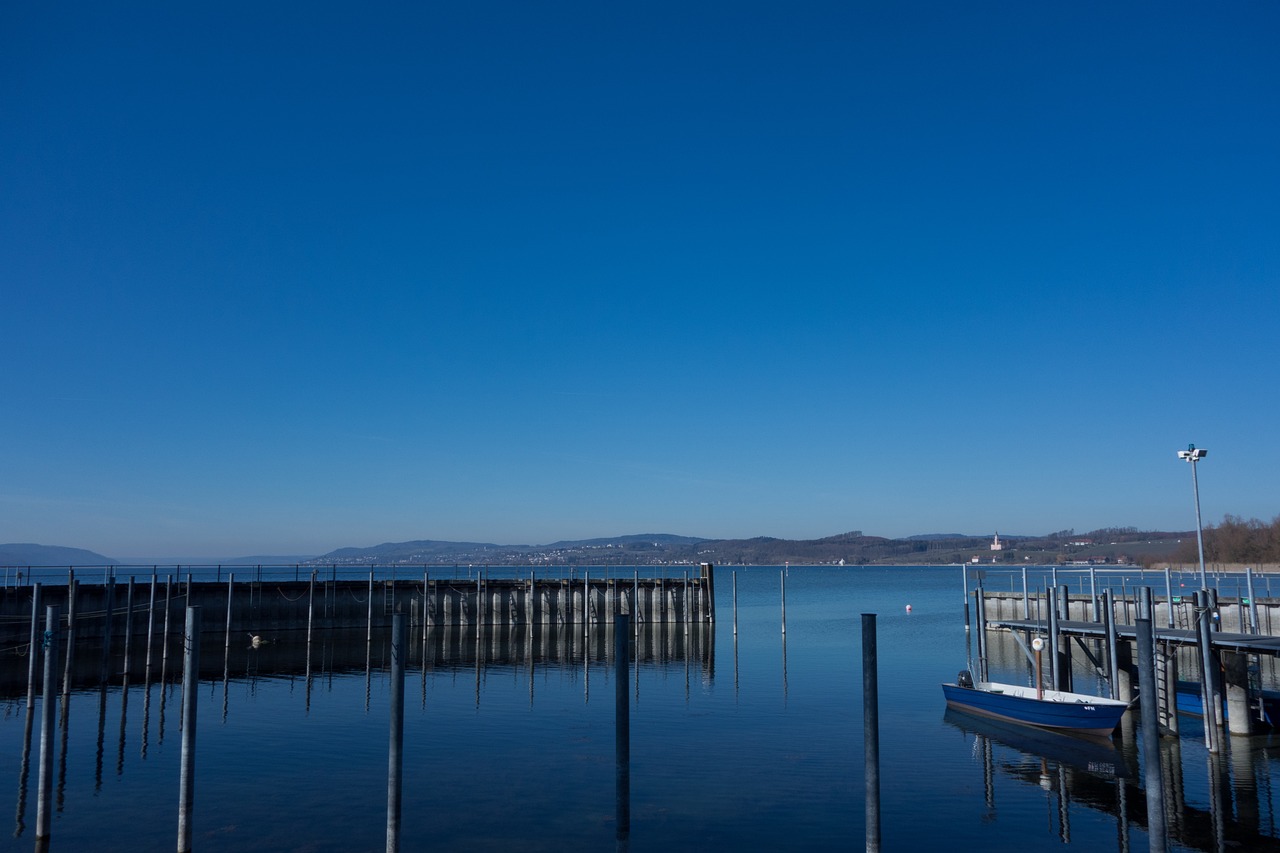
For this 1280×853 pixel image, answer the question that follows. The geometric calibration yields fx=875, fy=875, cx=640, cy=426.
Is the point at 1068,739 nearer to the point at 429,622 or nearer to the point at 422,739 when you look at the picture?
the point at 422,739

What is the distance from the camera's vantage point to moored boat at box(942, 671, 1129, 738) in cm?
2969

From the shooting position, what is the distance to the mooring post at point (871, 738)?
1579 cm

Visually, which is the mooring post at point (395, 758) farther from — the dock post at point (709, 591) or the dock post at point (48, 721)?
the dock post at point (709, 591)

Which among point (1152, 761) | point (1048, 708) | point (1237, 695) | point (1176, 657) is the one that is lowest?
point (1048, 708)

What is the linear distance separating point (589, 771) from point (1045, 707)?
16.4m

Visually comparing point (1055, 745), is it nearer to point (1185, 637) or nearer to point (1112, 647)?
point (1112, 647)

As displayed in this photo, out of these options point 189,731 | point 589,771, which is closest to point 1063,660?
point 589,771

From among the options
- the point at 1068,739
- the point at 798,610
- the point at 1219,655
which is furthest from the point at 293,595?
the point at 798,610

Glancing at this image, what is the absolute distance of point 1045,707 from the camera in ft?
102

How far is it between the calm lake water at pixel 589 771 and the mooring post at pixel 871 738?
525 centimetres

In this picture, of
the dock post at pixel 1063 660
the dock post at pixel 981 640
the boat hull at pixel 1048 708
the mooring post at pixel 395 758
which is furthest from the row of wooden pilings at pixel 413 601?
the mooring post at pixel 395 758

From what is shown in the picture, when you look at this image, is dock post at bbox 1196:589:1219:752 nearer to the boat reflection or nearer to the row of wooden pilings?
the boat reflection

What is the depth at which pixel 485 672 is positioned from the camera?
48.8 metres

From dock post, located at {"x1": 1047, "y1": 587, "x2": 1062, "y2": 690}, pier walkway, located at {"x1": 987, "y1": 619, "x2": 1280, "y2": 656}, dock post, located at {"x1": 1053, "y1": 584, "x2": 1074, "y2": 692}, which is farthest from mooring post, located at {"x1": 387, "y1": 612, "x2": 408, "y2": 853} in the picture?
dock post, located at {"x1": 1053, "y1": 584, "x2": 1074, "y2": 692}
